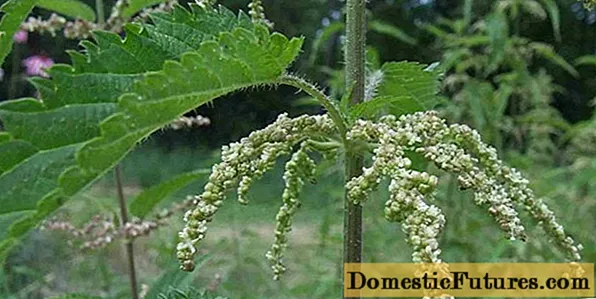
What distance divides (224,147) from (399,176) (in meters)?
0.20

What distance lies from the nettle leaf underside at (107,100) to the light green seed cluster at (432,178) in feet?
0.47

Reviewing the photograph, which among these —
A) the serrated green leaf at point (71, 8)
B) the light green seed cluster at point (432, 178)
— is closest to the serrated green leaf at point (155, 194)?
the serrated green leaf at point (71, 8)

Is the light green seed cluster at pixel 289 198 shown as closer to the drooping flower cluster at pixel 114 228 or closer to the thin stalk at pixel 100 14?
the drooping flower cluster at pixel 114 228

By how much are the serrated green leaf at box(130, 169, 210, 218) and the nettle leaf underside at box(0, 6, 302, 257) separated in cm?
83

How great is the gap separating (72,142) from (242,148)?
0.79 ft

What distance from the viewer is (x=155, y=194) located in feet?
6.23

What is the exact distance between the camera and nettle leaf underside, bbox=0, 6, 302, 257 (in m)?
0.78

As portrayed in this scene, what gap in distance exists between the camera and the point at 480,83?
3.36 m

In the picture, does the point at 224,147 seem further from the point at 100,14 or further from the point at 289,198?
the point at 100,14

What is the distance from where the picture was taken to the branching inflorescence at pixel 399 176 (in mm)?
884

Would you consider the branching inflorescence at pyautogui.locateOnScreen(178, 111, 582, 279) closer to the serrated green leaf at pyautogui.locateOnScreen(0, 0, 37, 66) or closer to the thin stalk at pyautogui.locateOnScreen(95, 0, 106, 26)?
the serrated green leaf at pyautogui.locateOnScreen(0, 0, 37, 66)

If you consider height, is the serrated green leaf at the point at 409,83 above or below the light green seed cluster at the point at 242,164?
above

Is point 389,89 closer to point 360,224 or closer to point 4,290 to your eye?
point 360,224

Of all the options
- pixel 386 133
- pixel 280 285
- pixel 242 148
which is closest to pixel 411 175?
pixel 386 133
